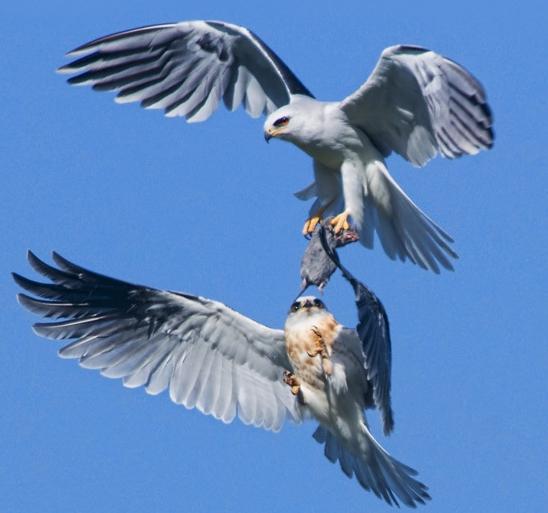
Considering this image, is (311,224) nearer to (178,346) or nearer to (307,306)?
(178,346)

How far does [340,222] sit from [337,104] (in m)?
0.73

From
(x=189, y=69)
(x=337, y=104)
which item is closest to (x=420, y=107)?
(x=337, y=104)

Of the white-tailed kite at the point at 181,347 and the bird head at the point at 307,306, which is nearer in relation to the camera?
the bird head at the point at 307,306

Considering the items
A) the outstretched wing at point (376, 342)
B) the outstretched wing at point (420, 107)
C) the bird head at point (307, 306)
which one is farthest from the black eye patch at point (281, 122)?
the outstretched wing at point (376, 342)

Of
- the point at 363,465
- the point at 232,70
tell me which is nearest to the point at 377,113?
the point at 232,70

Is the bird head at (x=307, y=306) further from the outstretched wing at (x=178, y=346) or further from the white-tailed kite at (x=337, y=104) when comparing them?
the white-tailed kite at (x=337, y=104)

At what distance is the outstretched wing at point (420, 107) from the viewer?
31.1 ft

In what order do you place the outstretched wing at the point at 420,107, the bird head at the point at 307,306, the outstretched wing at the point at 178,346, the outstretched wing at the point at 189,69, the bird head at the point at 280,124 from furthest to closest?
the outstretched wing at the point at 189,69 → the bird head at the point at 280,124 → the outstretched wing at the point at 178,346 → the outstretched wing at the point at 420,107 → the bird head at the point at 307,306

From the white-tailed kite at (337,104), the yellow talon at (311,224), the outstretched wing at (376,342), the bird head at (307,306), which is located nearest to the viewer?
the outstretched wing at (376,342)

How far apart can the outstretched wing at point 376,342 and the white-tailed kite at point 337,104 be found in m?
1.24

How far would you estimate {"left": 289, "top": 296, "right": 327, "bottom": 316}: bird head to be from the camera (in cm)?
934

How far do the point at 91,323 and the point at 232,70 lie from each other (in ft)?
6.87

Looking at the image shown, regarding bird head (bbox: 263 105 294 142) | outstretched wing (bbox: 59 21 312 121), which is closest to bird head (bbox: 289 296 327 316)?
bird head (bbox: 263 105 294 142)

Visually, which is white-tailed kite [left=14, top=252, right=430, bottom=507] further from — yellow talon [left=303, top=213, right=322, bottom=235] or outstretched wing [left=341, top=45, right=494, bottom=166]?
outstretched wing [left=341, top=45, right=494, bottom=166]
